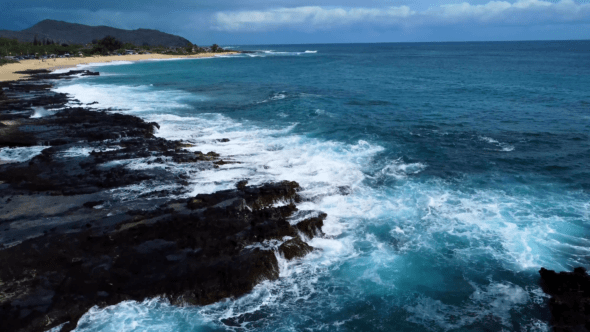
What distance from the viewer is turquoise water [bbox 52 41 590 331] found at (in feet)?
36.9

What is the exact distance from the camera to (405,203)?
A: 59.8 ft

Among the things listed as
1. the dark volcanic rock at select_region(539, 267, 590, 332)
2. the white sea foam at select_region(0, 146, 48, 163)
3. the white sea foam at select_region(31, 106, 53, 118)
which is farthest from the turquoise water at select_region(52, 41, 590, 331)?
the white sea foam at select_region(0, 146, 48, 163)

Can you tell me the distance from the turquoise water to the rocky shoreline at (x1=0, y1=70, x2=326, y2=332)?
2.36 ft

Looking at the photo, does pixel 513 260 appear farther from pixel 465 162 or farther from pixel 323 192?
pixel 465 162

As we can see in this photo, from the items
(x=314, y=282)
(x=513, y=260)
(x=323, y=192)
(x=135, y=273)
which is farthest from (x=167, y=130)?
(x=513, y=260)

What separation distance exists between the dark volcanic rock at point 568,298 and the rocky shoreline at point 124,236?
8.55 meters

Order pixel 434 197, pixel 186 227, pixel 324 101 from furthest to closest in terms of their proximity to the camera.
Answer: pixel 324 101 → pixel 434 197 → pixel 186 227

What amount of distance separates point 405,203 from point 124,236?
44.2ft

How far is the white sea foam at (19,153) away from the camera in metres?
22.4

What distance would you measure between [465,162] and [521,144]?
6478 millimetres

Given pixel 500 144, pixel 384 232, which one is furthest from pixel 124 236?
pixel 500 144

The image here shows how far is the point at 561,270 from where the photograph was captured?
13094mm

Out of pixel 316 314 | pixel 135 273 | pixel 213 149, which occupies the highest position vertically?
pixel 213 149

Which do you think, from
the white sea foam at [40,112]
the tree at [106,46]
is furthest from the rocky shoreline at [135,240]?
the tree at [106,46]
